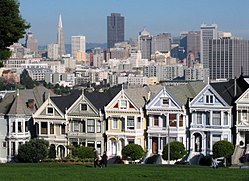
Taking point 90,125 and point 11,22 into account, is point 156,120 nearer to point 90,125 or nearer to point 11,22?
point 90,125

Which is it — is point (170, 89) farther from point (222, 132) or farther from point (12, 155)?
point (12, 155)

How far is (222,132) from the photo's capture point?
1547 inches

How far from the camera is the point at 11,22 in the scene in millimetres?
25906

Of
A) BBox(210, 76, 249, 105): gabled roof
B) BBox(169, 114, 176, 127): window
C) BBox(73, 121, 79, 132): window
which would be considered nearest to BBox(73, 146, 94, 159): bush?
BBox(73, 121, 79, 132): window

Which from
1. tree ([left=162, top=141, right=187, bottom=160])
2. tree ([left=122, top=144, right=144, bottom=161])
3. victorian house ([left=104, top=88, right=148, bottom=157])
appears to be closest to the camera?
tree ([left=162, top=141, right=187, bottom=160])

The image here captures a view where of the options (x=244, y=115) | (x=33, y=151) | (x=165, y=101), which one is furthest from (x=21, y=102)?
(x=244, y=115)

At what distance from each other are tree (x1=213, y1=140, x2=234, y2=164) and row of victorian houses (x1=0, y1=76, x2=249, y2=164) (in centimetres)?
38

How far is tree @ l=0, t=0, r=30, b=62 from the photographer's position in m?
25.9

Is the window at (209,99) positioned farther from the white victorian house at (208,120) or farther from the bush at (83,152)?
the bush at (83,152)

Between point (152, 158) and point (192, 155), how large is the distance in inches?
77.5

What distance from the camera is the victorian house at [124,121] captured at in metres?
41.2

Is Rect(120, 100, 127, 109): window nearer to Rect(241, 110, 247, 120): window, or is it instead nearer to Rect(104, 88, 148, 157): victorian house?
Rect(104, 88, 148, 157): victorian house

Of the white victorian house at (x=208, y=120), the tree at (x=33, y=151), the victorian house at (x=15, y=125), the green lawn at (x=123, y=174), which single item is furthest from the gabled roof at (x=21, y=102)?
the green lawn at (x=123, y=174)

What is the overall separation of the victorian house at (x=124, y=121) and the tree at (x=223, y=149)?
15.1 ft
